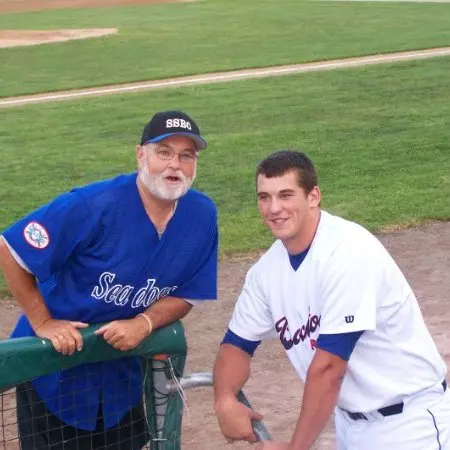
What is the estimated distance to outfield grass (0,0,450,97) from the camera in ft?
70.4

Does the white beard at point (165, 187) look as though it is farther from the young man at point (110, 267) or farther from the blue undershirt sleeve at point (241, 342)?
the blue undershirt sleeve at point (241, 342)

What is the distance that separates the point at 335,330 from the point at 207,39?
81.4ft

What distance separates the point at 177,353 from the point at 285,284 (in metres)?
0.43

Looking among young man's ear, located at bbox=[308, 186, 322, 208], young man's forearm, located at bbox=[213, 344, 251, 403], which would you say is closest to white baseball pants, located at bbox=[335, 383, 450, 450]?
young man's forearm, located at bbox=[213, 344, 251, 403]

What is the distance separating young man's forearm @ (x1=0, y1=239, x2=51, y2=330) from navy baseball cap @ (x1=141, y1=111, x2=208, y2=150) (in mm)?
666

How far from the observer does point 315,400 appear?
298 cm

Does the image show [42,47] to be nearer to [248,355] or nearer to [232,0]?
[232,0]

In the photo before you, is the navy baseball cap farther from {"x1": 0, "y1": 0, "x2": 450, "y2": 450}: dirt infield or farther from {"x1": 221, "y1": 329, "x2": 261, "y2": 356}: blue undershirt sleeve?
{"x1": 0, "y1": 0, "x2": 450, "y2": 450}: dirt infield

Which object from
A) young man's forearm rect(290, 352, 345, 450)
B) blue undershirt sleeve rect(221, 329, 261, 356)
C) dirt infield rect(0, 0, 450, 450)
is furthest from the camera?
dirt infield rect(0, 0, 450, 450)

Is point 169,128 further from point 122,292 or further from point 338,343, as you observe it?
point 338,343

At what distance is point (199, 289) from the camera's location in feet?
12.1

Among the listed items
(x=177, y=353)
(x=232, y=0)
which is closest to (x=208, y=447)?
(x=177, y=353)

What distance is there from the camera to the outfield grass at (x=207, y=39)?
2147 cm

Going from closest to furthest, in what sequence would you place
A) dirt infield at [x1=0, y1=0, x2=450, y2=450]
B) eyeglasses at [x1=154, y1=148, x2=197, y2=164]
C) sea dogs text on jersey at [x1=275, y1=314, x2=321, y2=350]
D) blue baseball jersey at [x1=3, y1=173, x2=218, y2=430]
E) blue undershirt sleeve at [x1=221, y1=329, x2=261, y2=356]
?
sea dogs text on jersey at [x1=275, y1=314, x2=321, y2=350]
blue undershirt sleeve at [x1=221, y1=329, x2=261, y2=356]
blue baseball jersey at [x1=3, y1=173, x2=218, y2=430]
eyeglasses at [x1=154, y1=148, x2=197, y2=164]
dirt infield at [x1=0, y1=0, x2=450, y2=450]
